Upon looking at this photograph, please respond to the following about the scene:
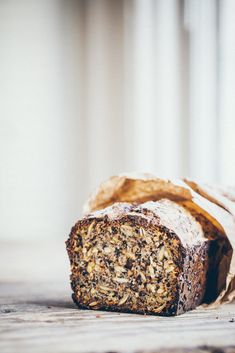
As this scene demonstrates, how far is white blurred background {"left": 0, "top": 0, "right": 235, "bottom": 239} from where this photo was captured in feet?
22.2

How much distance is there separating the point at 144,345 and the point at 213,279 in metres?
0.74

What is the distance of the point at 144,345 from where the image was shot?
5.51 ft

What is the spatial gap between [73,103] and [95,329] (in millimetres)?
5636

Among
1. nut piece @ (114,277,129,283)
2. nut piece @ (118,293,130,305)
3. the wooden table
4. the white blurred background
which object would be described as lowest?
the wooden table

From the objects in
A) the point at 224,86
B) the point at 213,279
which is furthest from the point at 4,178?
the point at 213,279

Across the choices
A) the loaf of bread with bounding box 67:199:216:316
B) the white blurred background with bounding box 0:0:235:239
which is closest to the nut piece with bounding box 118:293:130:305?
the loaf of bread with bounding box 67:199:216:316

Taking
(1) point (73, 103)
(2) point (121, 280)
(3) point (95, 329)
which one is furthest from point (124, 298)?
(1) point (73, 103)

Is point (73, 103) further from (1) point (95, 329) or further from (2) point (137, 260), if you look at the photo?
(1) point (95, 329)

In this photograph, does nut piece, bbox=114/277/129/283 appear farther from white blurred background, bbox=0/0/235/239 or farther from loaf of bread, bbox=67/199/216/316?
white blurred background, bbox=0/0/235/239

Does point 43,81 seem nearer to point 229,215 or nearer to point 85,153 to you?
point 85,153

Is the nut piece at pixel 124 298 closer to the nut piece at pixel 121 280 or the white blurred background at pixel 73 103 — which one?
Result: the nut piece at pixel 121 280

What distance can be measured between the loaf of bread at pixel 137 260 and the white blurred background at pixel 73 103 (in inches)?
174

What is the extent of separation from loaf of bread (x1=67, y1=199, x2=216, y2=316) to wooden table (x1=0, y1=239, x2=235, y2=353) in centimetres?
6

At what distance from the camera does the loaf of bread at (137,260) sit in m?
2.06
